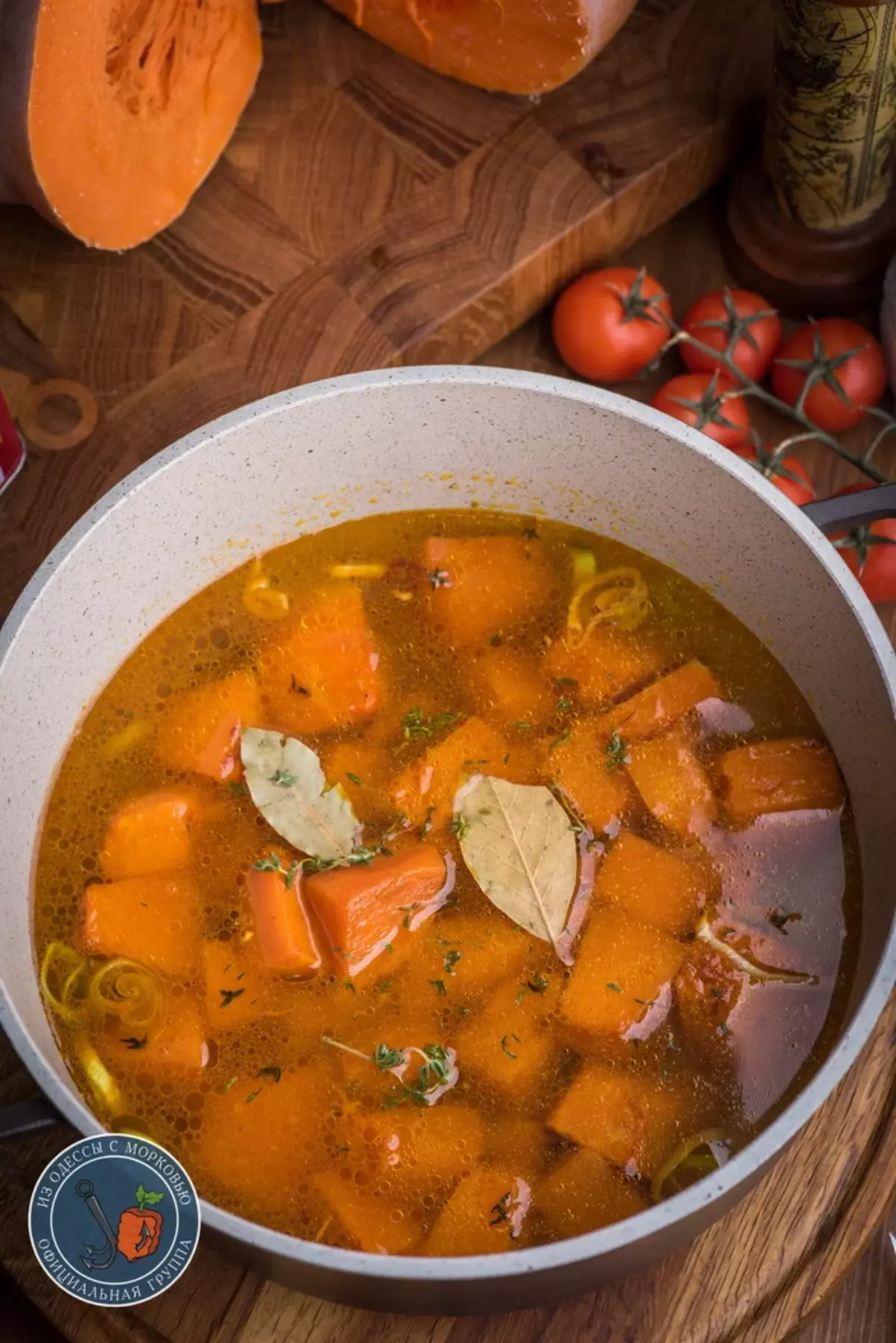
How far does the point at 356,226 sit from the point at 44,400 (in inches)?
19.2

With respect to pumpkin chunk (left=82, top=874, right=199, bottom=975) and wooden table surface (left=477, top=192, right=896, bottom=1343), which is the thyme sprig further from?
wooden table surface (left=477, top=192, right=896, bottom=1343)

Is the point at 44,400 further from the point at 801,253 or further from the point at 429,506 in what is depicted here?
the point at 801,253

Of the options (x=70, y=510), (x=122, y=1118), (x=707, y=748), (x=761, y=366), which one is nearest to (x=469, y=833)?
(x=707, y=748)

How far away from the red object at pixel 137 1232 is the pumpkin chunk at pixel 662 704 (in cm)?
71

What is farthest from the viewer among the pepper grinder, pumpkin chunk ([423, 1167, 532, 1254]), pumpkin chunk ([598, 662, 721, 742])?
the pepper grinder

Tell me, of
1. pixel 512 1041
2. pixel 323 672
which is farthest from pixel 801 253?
pixel 512 1041

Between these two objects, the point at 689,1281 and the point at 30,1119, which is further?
the point at 689,1281

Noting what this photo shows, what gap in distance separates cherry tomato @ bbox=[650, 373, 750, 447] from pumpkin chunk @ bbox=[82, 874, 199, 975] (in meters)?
0.95

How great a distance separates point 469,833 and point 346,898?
0.15m

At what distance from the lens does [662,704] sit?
1718mm

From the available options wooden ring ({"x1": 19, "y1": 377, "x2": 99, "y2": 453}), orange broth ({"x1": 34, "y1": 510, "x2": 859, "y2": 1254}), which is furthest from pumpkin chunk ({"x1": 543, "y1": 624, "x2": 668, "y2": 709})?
wooden ring ({"x1": 19, "y1": 377, "x2": 99, "y2": 453})

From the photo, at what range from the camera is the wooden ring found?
198 cm

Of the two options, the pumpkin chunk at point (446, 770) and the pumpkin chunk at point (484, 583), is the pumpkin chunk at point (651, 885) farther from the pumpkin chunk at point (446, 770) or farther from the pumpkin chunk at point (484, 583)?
the pumpkin chunk at point (484, 583)

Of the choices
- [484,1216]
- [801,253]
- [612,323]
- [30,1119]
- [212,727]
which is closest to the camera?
[30,1119]
